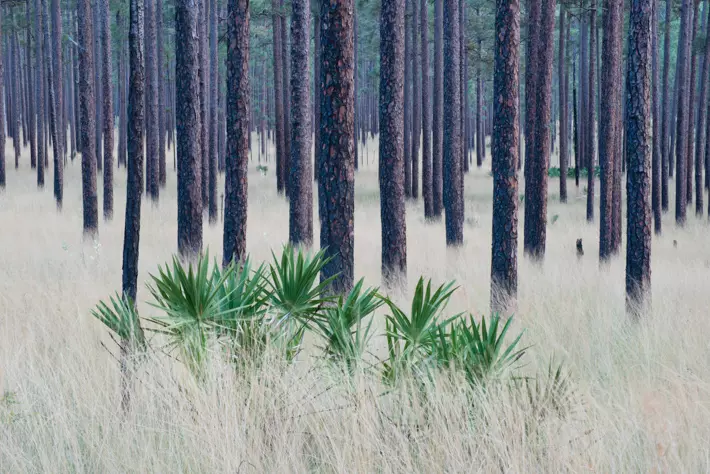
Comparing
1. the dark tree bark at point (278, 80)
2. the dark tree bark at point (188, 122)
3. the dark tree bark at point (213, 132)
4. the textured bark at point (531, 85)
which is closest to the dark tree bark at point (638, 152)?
the textured bark at point (531, 85)

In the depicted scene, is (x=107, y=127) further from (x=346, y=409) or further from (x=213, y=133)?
(x=346, y=409)

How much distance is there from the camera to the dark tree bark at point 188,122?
10.2m

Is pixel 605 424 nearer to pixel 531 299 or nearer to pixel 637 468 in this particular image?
pixel 637 468

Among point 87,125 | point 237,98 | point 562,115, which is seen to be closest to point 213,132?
point 87,125

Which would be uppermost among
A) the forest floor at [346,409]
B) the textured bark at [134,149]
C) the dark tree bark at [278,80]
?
the dark tree bark at [278,80]

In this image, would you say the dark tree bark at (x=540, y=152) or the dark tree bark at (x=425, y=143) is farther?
the dark tree bark at (x=425, y=143)

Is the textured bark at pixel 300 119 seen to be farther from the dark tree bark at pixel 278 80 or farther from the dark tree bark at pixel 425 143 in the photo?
the dark tree bark at pixel 278 80

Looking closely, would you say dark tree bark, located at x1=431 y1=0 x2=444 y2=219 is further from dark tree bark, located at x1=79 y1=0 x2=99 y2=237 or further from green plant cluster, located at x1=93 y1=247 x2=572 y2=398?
green plant cluster, located at x1=93 y1=247 x2=572 y2=398

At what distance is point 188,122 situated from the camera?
10836 millimetres

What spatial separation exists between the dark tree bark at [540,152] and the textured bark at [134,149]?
764cm

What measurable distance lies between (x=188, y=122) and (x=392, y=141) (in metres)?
3.07

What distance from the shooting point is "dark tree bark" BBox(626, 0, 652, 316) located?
8.66m

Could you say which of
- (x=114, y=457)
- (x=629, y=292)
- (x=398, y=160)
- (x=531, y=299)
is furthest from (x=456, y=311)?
(x=114, y=457)

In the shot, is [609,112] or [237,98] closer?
[237,98]
